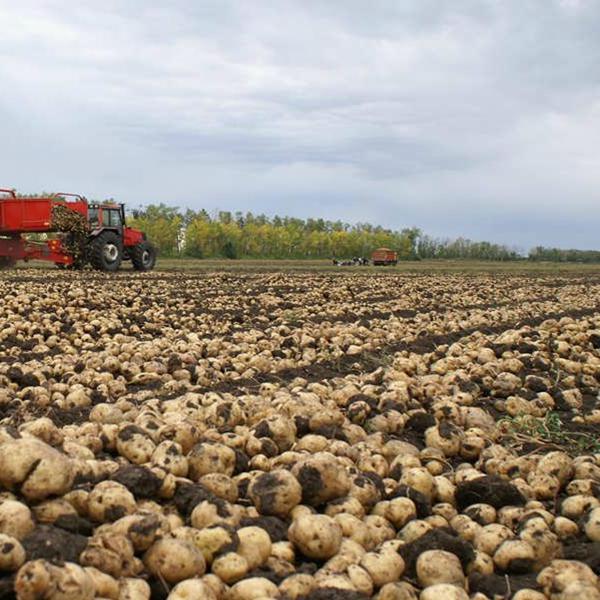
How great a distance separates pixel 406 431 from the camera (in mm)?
4559

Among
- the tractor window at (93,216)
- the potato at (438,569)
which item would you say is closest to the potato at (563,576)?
the potato at (438,569)

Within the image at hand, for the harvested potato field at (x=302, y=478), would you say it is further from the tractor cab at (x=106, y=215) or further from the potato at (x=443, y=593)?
the tractor cab at (x=106, y=215)

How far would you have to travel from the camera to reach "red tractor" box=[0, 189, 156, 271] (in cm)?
2233

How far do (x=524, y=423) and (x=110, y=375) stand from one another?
11.3 ft

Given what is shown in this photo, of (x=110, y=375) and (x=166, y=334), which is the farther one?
(x=166, y=334)

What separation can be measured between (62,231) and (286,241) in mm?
71929

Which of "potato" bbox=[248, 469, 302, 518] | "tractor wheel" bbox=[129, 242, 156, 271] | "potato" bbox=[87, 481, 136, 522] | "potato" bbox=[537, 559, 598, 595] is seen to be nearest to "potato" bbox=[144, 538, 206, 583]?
"potato" bbox=[87, 481, 136, 522]

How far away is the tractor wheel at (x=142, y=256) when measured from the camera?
2520cm

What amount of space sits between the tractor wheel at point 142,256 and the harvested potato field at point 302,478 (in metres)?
18.6

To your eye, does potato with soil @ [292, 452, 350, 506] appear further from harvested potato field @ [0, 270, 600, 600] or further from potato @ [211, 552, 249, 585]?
potato @ [211, 552, 249, 585]

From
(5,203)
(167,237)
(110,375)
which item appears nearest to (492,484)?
(110,375)

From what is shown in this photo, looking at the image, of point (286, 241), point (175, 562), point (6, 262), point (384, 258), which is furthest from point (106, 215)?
point (286, 241)

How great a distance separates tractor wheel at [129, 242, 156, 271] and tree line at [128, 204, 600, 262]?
139ft

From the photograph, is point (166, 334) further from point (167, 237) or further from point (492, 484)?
point (167, 237)
